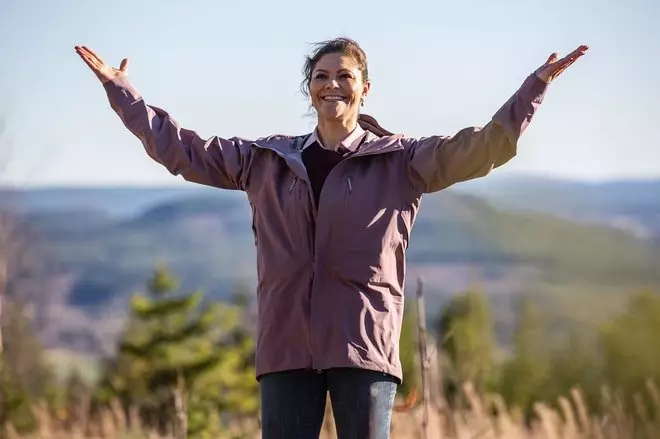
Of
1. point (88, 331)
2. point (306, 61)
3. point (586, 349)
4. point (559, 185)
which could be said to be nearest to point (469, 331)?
point (586, 349)

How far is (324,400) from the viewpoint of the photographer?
9.91 ft

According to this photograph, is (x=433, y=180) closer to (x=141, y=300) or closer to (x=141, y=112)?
(x=141, y=112)

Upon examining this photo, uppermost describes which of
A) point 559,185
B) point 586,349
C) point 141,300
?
point 559,185

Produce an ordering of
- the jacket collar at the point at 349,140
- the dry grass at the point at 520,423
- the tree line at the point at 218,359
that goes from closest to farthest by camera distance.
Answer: the jacket collar at the point at 349,140 < the dry grass at the point at 520,423 < the tree line at the point at 218,359

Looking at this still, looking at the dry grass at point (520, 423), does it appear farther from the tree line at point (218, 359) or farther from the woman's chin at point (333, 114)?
the tree line at point (218, 359)

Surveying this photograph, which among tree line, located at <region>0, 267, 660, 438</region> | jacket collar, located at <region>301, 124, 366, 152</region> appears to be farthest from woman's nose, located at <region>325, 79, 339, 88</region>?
tree line, located at <region>0, 267, 660, 438</region>

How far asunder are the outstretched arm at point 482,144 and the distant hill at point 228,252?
92.4 feet

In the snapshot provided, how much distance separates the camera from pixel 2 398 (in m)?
12.9

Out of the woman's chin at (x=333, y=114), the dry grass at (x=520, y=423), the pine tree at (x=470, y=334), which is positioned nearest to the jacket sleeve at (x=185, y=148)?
the woman's chin at (x=333, y=114)

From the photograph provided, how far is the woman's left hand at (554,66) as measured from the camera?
2866 millimetres

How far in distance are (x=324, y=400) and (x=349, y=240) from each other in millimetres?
374

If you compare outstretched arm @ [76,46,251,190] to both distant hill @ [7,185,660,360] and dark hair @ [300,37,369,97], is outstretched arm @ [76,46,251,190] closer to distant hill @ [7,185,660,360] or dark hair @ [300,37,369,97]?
dark hair @ [300,37,369,97]

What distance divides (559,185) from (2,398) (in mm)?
41626

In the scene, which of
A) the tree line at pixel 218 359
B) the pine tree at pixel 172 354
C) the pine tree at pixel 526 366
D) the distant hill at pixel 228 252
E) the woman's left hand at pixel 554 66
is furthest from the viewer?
the distant hill at pixel 228 252
